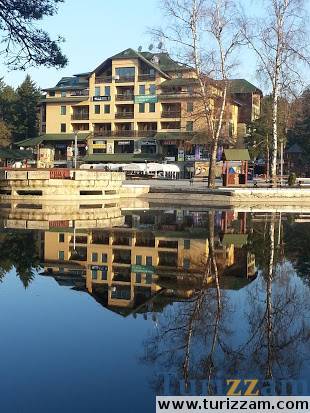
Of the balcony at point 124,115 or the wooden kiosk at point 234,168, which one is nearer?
the wooden kiosk at point 234,168

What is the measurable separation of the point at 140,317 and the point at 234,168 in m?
32.9

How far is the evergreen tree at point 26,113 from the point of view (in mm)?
88688

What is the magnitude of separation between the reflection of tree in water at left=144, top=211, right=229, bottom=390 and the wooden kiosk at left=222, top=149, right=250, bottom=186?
1180 inches

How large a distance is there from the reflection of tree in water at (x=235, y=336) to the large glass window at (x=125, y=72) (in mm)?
64072

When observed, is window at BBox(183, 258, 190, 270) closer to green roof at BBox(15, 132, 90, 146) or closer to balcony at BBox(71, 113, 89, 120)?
green roof at BBox(15, 132, 90, 146)

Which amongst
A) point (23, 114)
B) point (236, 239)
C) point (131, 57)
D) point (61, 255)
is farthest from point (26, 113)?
point (61, 255)

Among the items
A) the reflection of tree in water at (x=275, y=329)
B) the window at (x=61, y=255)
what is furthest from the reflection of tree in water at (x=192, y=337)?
the window at (x=61, y=255)

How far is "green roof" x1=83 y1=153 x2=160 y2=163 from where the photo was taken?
69562 mm

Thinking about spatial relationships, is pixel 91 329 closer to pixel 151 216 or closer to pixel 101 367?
pixel 101 367

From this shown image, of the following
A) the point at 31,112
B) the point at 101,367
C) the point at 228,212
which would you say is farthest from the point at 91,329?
the point at 31,112

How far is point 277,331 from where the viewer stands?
768 centimetres

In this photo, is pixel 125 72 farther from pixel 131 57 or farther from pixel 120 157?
pixel 120 157

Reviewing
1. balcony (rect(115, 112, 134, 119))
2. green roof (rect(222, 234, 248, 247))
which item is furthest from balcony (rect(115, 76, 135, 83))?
green roof (rect(222, 234, 248, 247))

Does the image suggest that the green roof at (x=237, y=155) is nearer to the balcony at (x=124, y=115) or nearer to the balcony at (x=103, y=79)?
the balcony at (x=124, y=115)
